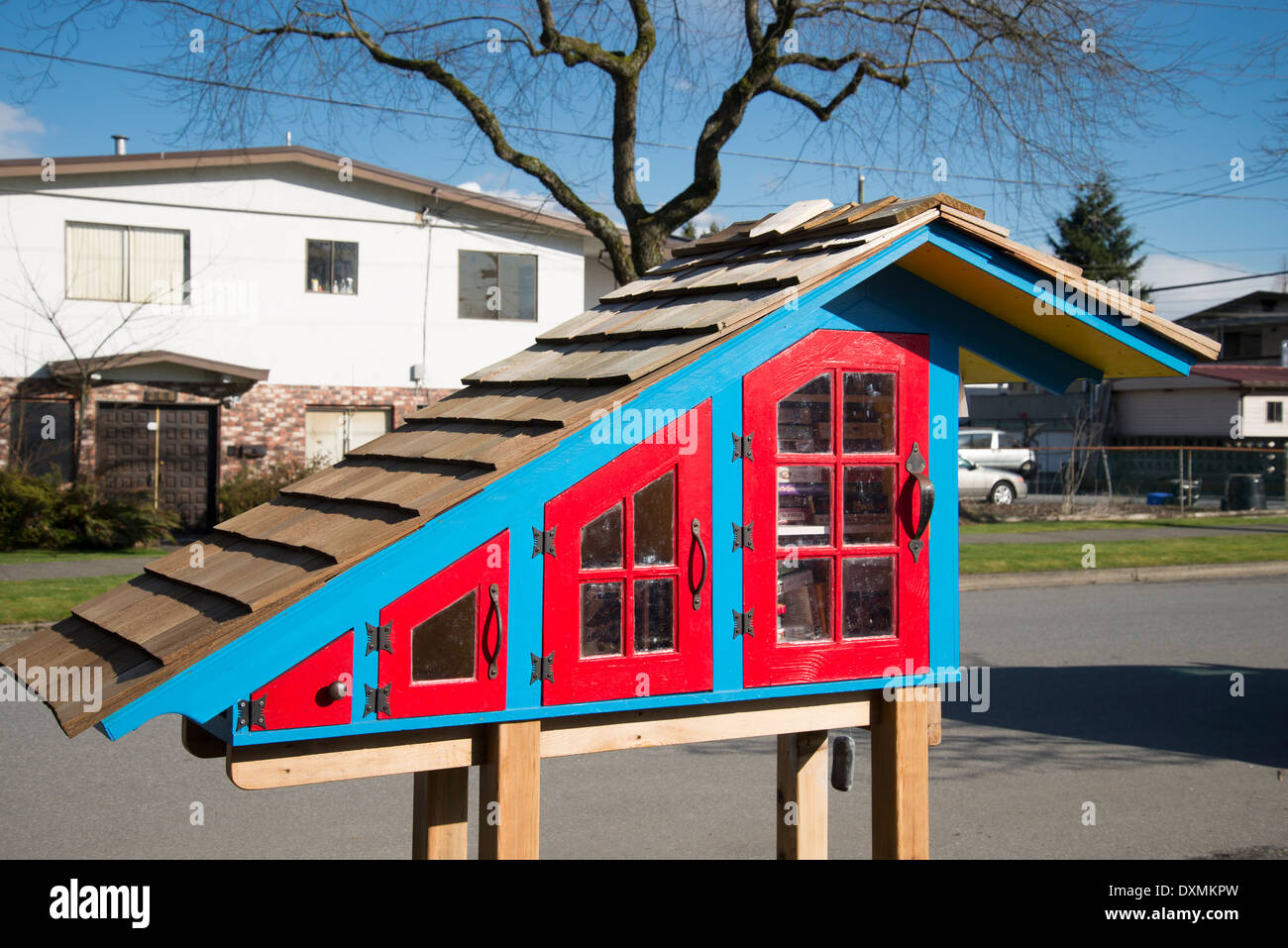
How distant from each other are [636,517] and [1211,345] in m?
Result: 1.95

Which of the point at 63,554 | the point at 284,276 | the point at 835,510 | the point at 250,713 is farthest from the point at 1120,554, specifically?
the point at 250,713

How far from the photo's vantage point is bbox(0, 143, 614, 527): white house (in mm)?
20562

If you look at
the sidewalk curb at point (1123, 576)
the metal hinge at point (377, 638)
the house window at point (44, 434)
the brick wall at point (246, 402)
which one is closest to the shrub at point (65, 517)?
the house window at point (44, 434)

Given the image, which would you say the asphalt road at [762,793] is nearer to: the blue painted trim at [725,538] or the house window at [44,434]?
the blue painted trim at [725,538]

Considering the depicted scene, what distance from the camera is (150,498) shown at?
2069 centimetres

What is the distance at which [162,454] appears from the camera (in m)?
21.6

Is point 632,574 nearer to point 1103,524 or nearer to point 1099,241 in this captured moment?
point 1103,524

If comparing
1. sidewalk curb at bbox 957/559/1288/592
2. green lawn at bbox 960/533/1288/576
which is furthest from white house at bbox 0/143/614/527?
sidewalk curb at bbox 957/559/1288/592

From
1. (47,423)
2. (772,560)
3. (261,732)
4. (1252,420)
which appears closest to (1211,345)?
(772,560)

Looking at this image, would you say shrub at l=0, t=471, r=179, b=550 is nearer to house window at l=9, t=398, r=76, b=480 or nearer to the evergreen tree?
house window at l=9, t=398, r=76, b=480

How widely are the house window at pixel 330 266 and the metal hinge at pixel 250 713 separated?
21.3 metres

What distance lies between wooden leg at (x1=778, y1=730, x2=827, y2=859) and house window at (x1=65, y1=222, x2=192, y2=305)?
65.6 feet

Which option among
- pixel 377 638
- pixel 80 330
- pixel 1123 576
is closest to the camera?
pixel 377 638

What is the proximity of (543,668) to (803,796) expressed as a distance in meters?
1.66
